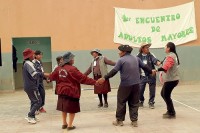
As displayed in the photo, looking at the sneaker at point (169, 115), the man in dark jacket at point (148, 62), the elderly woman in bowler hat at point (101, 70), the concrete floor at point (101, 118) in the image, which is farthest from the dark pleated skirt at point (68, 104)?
the man in dark jacket at point (148, 62)

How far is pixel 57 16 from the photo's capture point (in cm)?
1467

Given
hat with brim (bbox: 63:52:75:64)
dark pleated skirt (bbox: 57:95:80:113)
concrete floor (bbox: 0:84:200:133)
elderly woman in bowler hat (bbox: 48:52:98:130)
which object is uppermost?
hat with brim (bbox: 63:52:75:64)

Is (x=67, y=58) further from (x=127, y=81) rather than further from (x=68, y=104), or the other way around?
(x=127, y=81)

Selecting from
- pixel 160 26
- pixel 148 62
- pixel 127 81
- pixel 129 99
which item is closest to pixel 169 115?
pixel 129 99

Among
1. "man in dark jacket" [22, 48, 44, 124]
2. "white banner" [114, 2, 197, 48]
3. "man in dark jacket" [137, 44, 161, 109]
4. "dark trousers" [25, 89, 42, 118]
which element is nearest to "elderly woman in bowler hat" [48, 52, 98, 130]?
"man in dark jacket" [22, 48, 44, 124]

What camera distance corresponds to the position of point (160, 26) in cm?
1522

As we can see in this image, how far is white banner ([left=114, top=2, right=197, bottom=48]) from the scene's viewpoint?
15.1 meters

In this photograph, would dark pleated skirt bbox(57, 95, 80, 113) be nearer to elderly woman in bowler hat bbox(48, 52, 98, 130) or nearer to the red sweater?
elderly woman in bowler hat bbox(48, 52, 98, 130)

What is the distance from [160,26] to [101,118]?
735 centimetres

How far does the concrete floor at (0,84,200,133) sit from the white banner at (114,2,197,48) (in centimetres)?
345

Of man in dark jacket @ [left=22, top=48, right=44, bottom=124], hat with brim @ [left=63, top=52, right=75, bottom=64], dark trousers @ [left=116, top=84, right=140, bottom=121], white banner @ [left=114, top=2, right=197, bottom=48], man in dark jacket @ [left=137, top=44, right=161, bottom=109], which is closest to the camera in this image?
hat with brim @ [left=63, top=52, right=75, bottom=64]

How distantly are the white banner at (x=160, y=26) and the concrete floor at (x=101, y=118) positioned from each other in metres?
3.45

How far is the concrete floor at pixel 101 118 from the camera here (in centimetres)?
773

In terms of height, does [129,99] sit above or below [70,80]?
below
